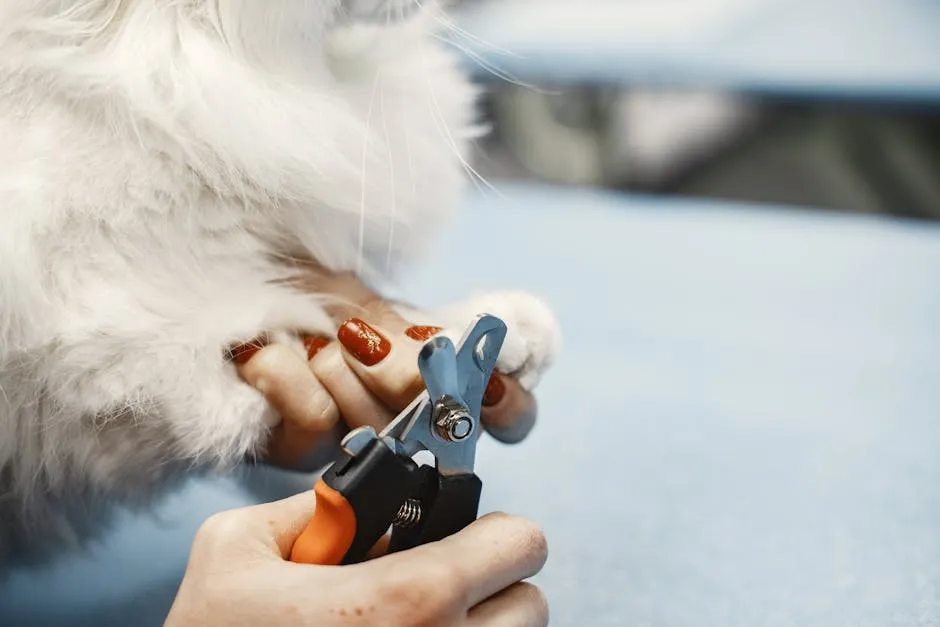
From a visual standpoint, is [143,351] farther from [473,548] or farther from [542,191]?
[542,191]

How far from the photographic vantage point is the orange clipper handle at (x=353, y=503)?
0.33 metres

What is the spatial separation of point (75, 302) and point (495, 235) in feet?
2.67

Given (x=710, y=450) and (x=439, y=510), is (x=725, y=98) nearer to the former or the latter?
(x=710, y=450)

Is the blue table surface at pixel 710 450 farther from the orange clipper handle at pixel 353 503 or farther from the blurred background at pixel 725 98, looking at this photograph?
the blurred background at pixel 725 98

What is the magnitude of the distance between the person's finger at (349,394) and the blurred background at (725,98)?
2.09ft

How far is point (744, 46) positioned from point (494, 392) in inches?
44.3

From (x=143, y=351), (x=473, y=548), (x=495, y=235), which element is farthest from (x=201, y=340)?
(x=495, y=235)

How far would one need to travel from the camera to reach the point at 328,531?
339 millimetres

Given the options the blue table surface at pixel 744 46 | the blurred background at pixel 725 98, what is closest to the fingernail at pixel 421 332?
the blurred background at pixel 725 98

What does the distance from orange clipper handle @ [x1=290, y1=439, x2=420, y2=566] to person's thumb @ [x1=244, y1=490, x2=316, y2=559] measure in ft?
0.03

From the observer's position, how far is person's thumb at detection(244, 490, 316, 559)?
1.16 feet

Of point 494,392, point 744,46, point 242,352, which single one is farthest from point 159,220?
point 744,46

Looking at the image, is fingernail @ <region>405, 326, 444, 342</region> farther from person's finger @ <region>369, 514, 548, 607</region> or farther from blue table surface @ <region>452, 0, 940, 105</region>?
blue table surface @ <region>452, 0, 940, 105</region>

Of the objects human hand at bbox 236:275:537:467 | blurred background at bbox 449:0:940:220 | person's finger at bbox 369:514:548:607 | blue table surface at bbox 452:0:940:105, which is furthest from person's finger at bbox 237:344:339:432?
blue table surface at bbox 452:0:940:105
